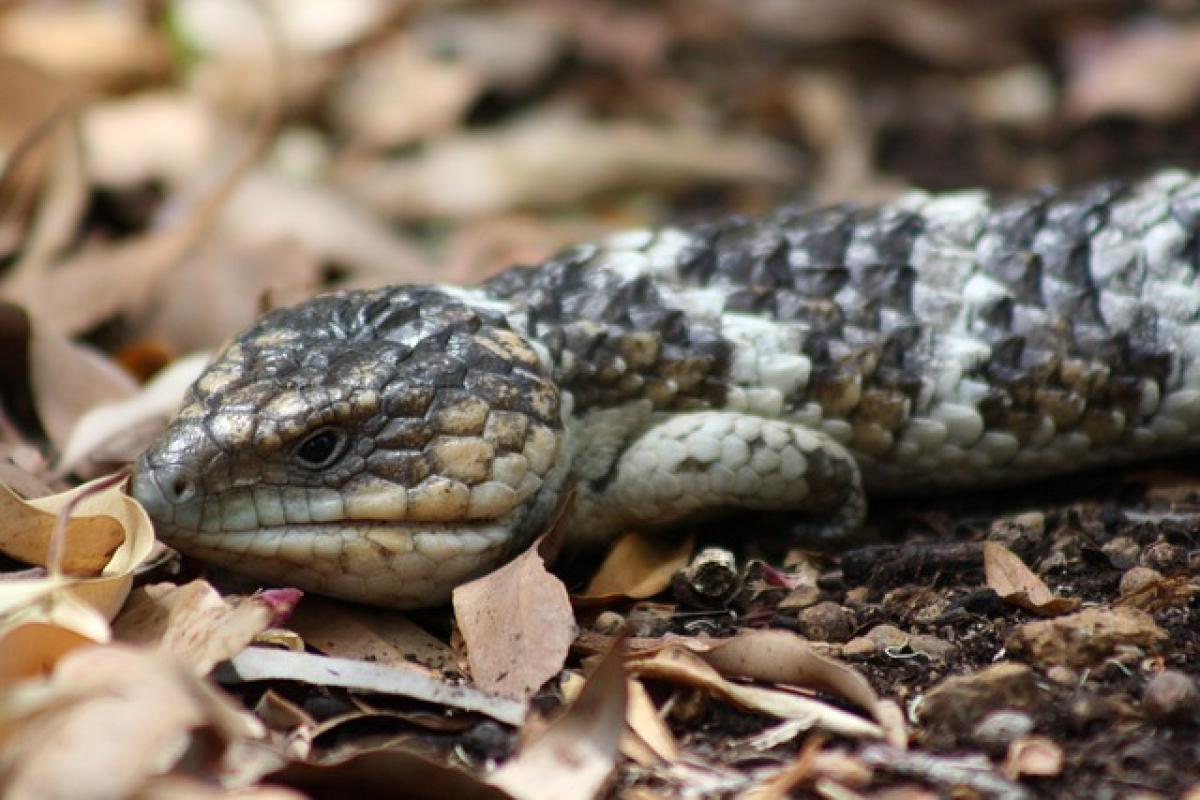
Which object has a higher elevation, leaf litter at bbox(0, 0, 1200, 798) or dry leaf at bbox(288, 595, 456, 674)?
leaf litter at bbox(0, 0, 1200, 798)

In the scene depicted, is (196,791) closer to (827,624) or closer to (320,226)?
(827,624)

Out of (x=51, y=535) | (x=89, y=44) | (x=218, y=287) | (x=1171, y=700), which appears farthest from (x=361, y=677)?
(x=89, y=44)

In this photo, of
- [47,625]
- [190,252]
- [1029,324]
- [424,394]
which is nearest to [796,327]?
[1029,324]

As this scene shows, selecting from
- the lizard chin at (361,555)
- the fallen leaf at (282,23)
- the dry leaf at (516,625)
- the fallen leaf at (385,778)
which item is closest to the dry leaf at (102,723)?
the fallen leaf at (385,778)

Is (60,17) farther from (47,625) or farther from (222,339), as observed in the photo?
(47,625)

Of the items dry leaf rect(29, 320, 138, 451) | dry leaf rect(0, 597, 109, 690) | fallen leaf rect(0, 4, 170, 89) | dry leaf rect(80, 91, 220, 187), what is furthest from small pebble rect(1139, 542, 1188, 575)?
fallen leaf rect(0, 4, 170, 89)

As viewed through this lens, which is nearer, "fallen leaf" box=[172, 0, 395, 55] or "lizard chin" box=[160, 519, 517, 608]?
"lizard chin" box=[160, 519, 517, 608]

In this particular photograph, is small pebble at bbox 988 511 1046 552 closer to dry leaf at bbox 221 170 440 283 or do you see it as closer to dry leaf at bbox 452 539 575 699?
dry leaf at bbox 452 539 575 699

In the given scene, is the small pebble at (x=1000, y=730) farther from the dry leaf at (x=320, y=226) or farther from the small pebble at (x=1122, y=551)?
the dry leaf at (x=320, y=226)
